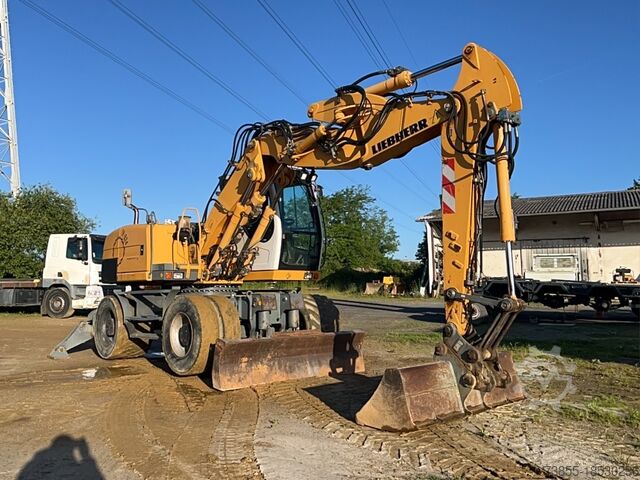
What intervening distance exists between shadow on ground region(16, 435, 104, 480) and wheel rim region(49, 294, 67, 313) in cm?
1473

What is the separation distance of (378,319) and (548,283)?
5.04 metres

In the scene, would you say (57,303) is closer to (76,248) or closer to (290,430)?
(76,248)

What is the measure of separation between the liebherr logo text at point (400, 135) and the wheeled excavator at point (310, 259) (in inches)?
0.5

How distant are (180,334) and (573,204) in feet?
73.9

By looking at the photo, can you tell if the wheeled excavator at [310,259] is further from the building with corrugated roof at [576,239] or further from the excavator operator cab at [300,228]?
the building with corrugated roof at [576,239]

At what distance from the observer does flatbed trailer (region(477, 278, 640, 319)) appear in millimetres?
15547

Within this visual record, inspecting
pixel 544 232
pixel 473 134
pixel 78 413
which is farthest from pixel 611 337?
pixel 544 232

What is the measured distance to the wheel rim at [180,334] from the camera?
26.4 ft

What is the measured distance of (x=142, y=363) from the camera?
9719 millimetres

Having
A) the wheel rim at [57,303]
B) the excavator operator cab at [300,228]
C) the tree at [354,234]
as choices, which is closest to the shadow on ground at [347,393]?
the excavator operator cab at [300,228]

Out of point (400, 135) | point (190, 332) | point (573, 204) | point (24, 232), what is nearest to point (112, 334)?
point (190, 332)

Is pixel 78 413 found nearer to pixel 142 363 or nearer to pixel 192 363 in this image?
pixel 192 363

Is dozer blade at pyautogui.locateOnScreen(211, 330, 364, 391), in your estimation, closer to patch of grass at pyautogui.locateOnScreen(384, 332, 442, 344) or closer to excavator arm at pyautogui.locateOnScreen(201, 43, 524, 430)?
excavator arm at pyautogui.locateOnScreen(201, 43, 524, 430)

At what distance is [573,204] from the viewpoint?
26.1m
